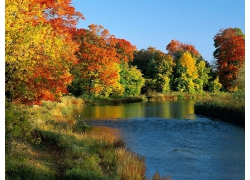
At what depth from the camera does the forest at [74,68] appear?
9930 millimetres

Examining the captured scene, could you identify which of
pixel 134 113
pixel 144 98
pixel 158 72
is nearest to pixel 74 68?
pixel 134 113

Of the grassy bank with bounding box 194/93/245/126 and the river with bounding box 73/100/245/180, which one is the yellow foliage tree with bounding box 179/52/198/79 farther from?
the river with bounding box 73/100/245/180

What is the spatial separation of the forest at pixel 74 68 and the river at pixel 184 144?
353 cm

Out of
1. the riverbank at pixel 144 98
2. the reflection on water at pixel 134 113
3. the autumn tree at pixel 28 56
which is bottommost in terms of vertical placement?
the reflection on water at pixel 134 113

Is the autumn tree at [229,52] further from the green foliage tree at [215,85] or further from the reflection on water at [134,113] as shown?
the reflection on water at [134,113]

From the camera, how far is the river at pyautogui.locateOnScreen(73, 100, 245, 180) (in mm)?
13219

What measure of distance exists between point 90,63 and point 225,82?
24.5m

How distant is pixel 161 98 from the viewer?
2089 inches

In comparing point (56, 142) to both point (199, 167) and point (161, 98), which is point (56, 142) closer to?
point (199, 167)

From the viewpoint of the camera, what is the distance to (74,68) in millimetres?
19688

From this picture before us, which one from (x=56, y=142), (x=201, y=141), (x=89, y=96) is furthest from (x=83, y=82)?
(x=56, y=142)

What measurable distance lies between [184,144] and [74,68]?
8.06 meters

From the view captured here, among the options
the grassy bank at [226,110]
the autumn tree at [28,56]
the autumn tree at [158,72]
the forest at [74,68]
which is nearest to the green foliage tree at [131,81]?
the forest at [74,68]

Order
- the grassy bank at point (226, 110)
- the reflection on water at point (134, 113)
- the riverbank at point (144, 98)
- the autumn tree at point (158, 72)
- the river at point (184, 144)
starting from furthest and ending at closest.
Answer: the autumn tree at point (158, 72), the riverbank at point (144, 98), the reflection on water at point (134, 113), the grassy bank at point (226, 110), the river at point (184, 144)
